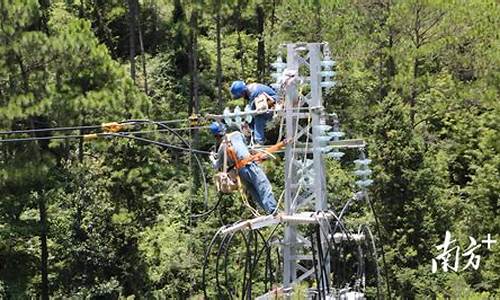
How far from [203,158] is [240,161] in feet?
53.5

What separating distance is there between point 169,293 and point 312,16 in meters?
8.06

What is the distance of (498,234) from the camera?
19.4m

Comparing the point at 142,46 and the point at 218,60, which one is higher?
the point at 142,46

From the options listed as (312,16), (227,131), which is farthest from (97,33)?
(227,131)

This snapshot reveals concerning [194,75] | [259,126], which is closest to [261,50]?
[194,75]

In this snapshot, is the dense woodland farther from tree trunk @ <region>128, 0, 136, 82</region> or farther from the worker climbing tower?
the worker climbing tower

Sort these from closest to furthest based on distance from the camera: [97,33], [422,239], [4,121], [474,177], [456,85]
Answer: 1. [4,121]
2. [422,239]
3. [474,177]
4. [456,85]
5. [97,33]

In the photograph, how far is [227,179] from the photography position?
880 cm

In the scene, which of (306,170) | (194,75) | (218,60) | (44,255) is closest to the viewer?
(306,170)

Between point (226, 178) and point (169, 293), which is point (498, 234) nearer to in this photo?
point (169, 293)

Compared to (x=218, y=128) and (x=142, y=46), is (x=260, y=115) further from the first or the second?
(x=142, y=46)

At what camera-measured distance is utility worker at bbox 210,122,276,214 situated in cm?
877

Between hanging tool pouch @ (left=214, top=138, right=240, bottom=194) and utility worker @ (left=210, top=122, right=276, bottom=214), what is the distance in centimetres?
3

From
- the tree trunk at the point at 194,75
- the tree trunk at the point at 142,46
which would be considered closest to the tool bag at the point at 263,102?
the tree trunk at the point at 194,75
